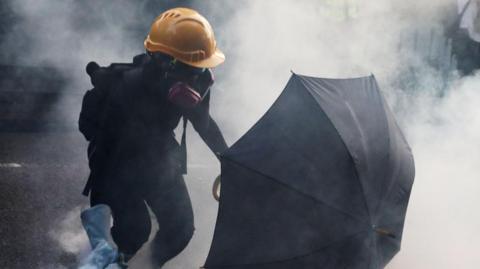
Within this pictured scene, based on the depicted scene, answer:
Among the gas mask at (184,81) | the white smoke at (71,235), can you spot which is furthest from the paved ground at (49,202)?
the gas mask at (184,81)

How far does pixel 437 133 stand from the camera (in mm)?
7355

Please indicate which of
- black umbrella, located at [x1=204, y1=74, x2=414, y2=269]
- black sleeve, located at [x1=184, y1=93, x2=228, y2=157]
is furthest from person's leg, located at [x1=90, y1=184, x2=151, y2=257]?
black umbrella, located at [x1=204, y1=74, x2=414, y2=269]

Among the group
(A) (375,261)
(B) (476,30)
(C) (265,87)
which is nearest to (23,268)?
(A) (375,261)

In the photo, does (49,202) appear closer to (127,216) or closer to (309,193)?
(127,216)

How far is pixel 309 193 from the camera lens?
276cm

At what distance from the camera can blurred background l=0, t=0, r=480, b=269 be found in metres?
4.80

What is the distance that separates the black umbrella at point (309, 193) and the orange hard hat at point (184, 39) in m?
0.57

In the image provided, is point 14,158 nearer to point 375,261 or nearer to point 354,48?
point 375,261

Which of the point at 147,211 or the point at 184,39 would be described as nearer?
the point at 184,39

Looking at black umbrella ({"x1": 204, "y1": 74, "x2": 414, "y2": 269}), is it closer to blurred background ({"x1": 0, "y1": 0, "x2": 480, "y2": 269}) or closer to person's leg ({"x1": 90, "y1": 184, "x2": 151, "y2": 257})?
person's leg ({"x1": 90, "y1": 184, "x2": 151, "y2": 257})

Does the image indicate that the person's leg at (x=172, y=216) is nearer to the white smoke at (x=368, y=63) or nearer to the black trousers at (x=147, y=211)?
the black trousers at (x=147, y=211)

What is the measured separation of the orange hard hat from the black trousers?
686mm

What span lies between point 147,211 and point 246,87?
16.2 feet

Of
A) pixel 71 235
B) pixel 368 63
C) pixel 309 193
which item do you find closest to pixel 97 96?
pixel 309 193
